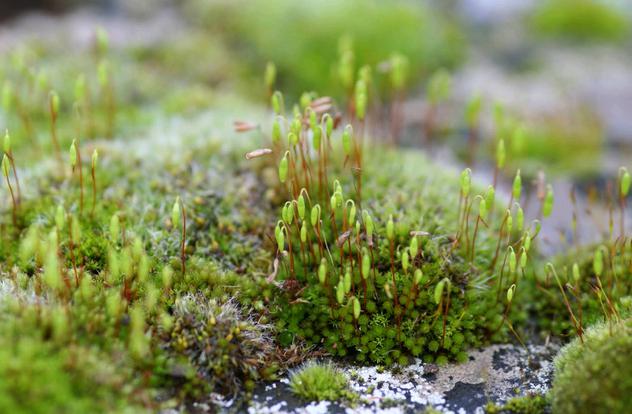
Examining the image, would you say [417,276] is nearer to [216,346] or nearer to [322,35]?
[216,346]

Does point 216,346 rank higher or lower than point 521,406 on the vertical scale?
higher

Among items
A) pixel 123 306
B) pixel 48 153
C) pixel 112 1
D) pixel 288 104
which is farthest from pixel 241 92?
pixel 123 306

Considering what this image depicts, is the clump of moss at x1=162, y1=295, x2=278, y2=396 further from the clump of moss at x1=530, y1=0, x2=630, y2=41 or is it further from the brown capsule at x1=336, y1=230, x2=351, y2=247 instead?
the clump of moss at x1=530, y1=0, x2=630, y2=41

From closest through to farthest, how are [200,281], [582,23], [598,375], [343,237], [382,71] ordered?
[598,375] → [343,237] → [200,281] → [382,71] → [582,23]

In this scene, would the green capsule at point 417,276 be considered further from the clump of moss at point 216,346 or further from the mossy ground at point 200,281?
the clump of moss at point 216,346

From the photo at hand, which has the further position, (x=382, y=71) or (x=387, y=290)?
(x=382, y=71)

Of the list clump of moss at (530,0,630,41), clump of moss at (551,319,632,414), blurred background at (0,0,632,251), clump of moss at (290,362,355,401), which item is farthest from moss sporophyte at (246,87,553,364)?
clump of moss at (530,0,630,41)

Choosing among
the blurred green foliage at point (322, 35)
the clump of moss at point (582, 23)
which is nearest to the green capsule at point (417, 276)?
the blurred green foliage at point (322, 35)

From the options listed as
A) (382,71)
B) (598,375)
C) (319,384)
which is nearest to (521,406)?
(598,375)

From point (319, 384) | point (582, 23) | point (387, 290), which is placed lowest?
point (319, 384)
